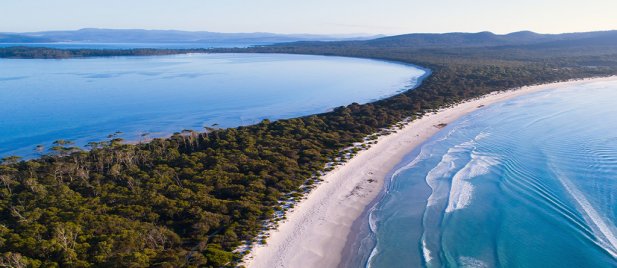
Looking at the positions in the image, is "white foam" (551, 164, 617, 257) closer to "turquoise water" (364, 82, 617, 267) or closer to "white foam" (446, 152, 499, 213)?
"turquoise water" (364, 82, 617, 267)

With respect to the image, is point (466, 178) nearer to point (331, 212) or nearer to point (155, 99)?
point (331, 212)

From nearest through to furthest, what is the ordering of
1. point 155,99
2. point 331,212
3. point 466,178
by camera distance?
point 331,212 → point 466,178 → point 155,99

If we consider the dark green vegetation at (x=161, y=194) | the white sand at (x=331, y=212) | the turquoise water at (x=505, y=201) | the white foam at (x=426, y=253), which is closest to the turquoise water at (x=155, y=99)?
the dark green vegetation at (x=161, y=194)

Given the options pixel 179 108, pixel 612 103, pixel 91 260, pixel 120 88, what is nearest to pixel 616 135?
pixel 612 103

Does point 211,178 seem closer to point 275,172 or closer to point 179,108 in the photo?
point 275,172

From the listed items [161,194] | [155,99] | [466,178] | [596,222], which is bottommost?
[596,222]

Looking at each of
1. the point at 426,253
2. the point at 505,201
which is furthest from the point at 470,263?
the point at 505,201
